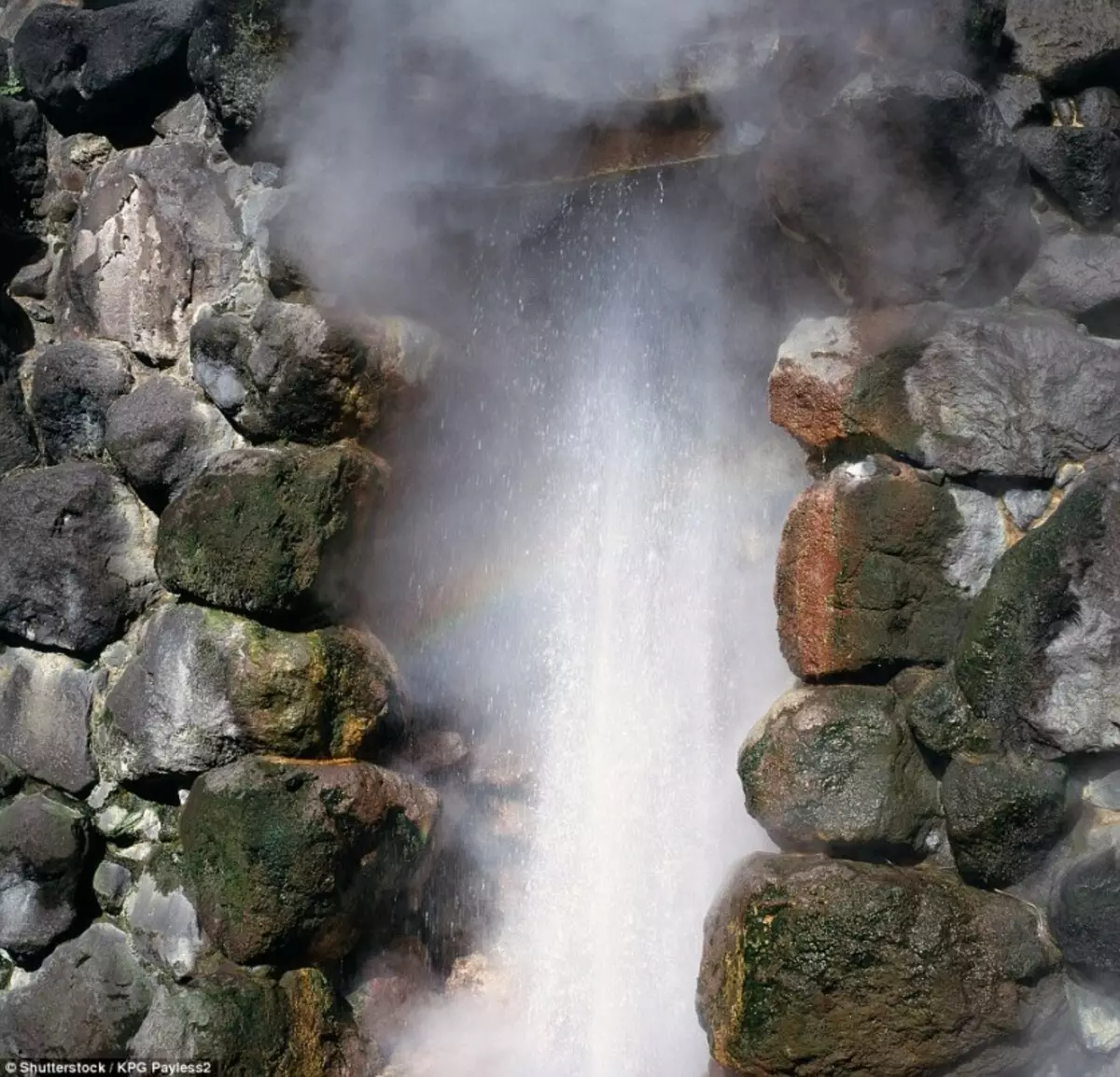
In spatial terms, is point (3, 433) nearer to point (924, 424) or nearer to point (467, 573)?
point (467, 573)

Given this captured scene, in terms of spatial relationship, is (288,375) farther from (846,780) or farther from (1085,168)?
(1085,168)

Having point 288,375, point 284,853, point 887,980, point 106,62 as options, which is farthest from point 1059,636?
point 106,62

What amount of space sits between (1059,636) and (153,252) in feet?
7.41

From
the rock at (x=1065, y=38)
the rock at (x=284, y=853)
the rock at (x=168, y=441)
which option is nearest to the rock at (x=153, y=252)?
the rock at (x=168, y=441)

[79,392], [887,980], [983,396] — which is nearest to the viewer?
[887,980]

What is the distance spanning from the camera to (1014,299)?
7.79 ft

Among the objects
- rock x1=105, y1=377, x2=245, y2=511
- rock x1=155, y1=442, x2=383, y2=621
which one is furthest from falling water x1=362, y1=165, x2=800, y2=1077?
rock x1=105, y1=377, x2=245, y2=511

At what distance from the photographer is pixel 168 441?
9.07 ft

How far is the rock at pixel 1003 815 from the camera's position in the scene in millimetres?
2111

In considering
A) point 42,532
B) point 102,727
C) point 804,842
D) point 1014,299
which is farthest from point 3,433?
point 1014,299

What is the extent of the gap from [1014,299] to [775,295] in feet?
2.12

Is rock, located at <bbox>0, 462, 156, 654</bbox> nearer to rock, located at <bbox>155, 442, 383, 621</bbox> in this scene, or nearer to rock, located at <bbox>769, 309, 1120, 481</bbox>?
rock, located at <bbox>155, 442, 383, 621</bbox>

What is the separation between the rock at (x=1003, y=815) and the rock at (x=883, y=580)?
0.24m

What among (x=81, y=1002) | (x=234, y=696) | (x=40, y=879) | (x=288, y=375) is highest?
(x=288, y=375)
